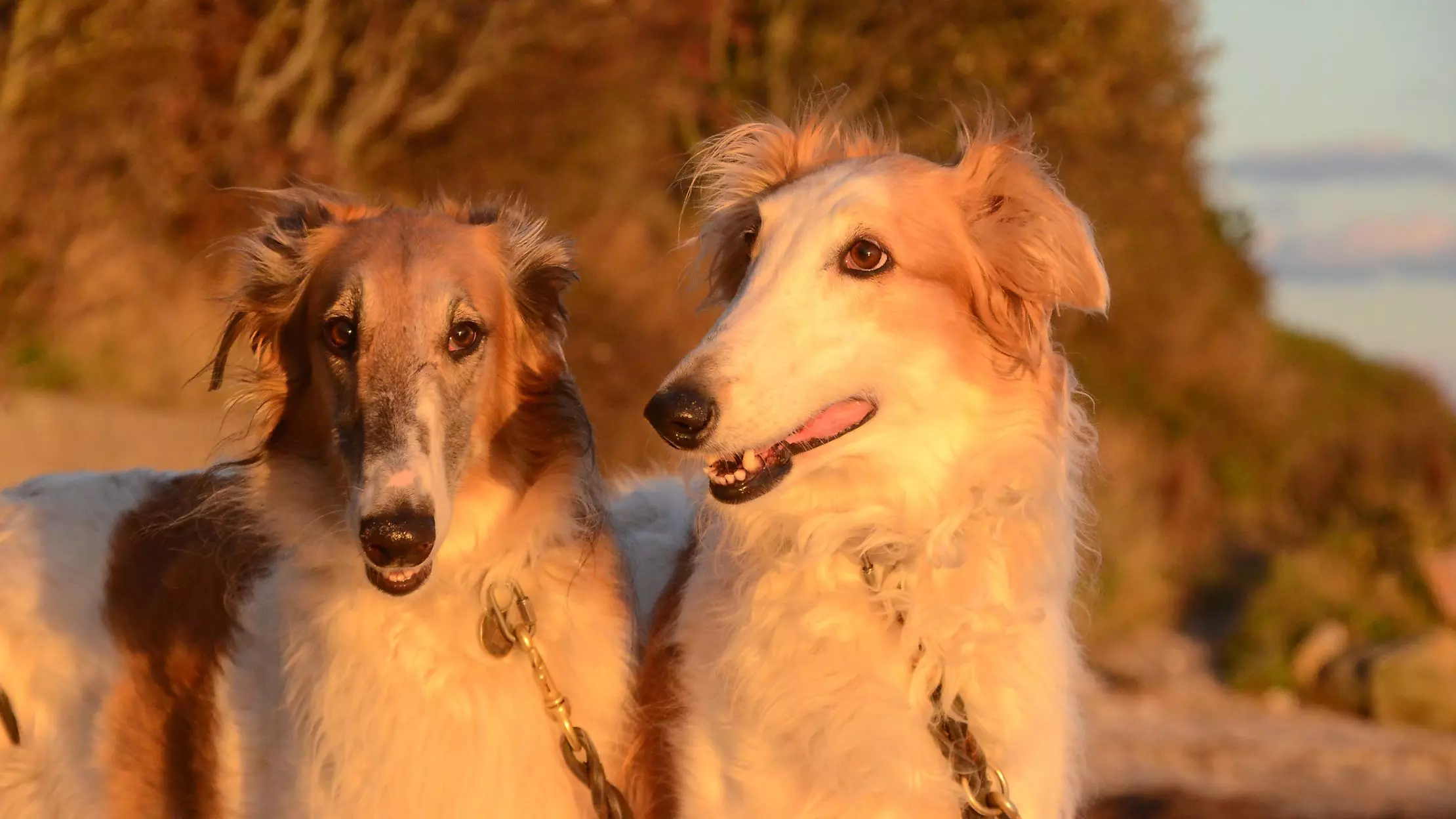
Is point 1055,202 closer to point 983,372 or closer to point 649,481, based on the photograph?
point 983,372

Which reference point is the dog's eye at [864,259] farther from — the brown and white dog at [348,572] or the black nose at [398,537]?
the black nose at [398,537]

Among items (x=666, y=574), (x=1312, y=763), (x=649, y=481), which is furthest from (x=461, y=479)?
(x=1312, y=763)

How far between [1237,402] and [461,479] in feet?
71.5

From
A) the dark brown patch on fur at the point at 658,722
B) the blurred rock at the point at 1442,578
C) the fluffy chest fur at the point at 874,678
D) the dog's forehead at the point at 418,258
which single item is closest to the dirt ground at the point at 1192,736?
the blurred rock at the point at 1442,578

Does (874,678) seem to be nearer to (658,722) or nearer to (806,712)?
(806,712)

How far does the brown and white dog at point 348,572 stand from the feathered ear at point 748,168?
0.45m

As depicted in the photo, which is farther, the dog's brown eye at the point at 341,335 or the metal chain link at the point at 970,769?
the dog's brown eye at the point at 341,335

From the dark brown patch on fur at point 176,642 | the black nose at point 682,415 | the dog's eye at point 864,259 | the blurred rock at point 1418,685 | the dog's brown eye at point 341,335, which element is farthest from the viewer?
the blurred rock at point 1418,685

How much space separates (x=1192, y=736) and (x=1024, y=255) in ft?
30.0

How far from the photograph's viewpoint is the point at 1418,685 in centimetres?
1383

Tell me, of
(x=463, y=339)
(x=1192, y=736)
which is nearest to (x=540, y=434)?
(x=463, y=339)

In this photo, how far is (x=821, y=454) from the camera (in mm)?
3723

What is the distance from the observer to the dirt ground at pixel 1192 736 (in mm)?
9523

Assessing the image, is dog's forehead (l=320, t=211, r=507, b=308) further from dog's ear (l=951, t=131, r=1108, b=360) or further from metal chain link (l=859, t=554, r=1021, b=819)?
metal chain link (l=859, t=554, r=1021, b=819)
